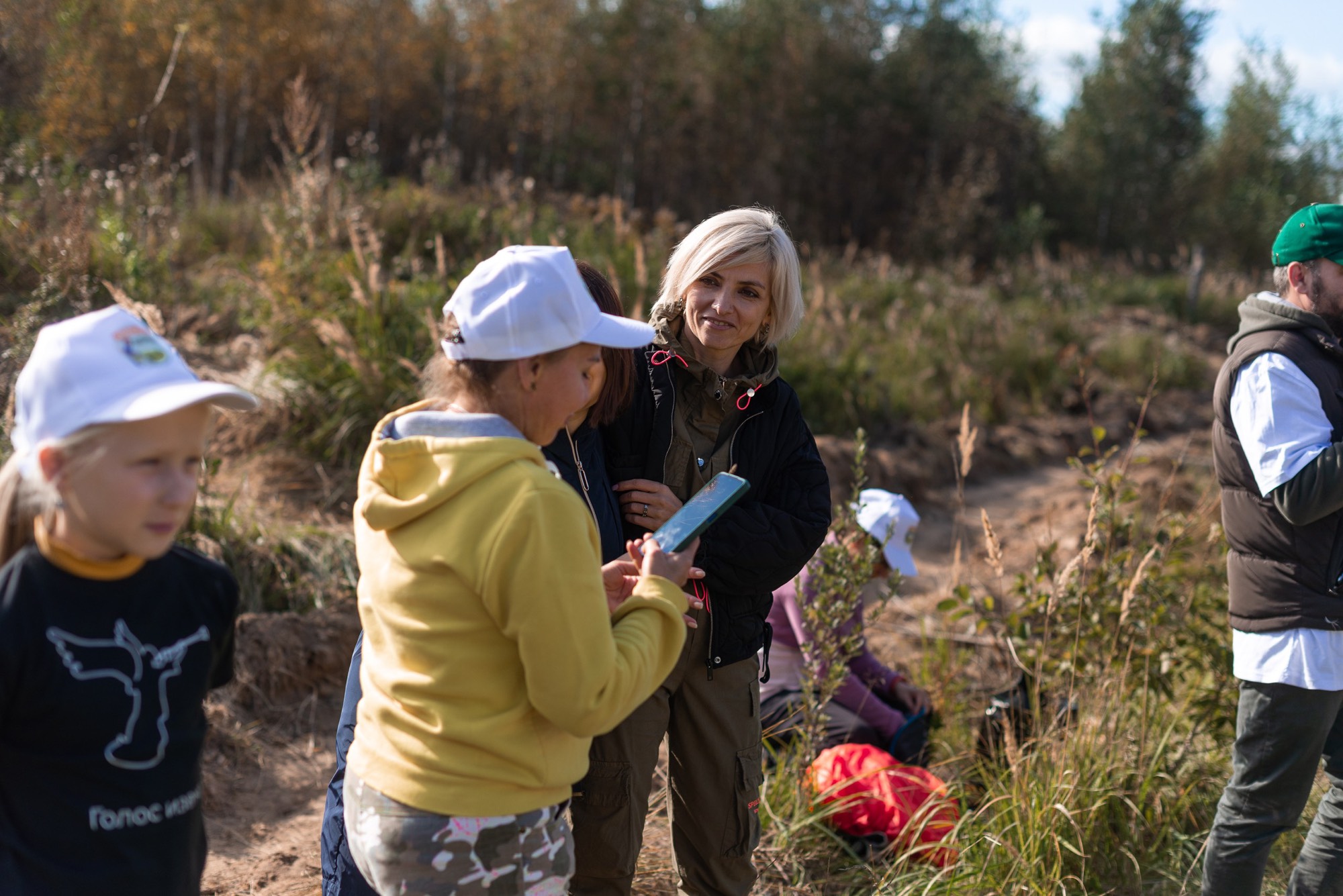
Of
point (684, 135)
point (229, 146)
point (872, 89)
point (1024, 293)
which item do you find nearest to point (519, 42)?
point (684, 135)

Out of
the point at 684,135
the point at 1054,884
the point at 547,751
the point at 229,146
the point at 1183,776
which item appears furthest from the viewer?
the point at 684,135

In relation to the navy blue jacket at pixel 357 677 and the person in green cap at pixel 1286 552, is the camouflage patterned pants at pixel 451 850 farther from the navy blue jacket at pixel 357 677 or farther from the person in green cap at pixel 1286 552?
the person in green cap at pixel 1286 552

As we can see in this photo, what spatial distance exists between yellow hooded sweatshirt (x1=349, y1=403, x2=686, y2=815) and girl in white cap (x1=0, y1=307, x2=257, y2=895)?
0.29 meters

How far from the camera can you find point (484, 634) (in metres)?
1.60

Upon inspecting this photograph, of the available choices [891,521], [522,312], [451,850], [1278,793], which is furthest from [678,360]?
[1278,793]

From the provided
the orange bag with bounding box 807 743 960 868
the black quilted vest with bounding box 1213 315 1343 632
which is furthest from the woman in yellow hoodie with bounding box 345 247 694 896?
the black quilted vest with bounding box 1213 315 1343 632

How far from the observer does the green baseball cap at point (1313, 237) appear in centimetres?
278

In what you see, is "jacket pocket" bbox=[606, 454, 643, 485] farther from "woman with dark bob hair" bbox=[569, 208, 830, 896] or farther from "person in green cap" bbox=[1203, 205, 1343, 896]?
"person in green cap" bbox=[1203, 205, 1343, 896]

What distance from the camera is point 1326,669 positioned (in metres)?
2.68

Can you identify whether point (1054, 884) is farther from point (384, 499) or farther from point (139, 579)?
point (139, 579)

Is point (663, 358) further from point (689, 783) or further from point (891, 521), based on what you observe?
point (891, 521)

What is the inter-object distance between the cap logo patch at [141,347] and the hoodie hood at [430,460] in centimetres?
35

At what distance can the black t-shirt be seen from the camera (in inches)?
55.2

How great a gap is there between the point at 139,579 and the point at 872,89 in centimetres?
2361
